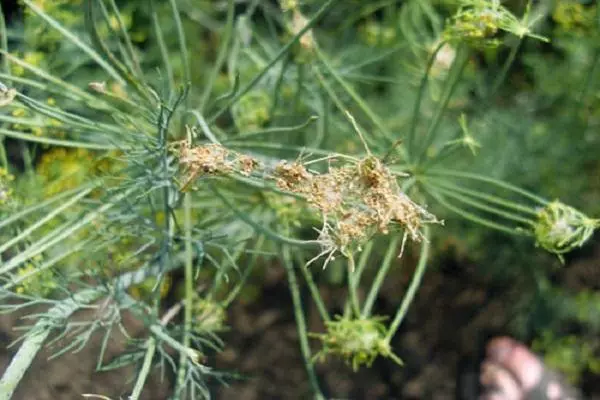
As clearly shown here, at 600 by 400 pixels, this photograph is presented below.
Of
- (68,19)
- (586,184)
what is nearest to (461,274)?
(586,184)

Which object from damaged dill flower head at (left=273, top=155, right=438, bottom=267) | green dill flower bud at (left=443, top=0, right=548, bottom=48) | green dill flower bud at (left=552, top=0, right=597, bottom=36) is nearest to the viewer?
damaged dill flower head at (left=273, top=155, right=438, bottom=267)

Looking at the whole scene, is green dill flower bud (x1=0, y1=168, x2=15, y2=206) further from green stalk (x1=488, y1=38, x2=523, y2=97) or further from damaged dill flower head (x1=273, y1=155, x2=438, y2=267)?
green stalk (x1=488, y1=38, x2=523, y2=97)

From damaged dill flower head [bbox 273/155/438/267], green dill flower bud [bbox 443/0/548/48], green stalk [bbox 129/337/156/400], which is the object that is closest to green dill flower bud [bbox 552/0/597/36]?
green dill flower bud [bbox 443/0/548/48]

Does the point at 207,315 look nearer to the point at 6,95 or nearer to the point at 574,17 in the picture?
the point at 6,95

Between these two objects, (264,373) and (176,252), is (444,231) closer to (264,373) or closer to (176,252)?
(264,373)

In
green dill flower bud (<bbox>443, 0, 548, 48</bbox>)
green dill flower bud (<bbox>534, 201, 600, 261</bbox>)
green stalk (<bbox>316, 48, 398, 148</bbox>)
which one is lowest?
green dill flower bud (<bbox>534, 201, 600, 261</bbox>)

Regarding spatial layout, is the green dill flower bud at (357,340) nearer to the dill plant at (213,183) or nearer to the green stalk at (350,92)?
the dill plant at (213,183)

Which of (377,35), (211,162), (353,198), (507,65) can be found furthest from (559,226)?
(377,35)

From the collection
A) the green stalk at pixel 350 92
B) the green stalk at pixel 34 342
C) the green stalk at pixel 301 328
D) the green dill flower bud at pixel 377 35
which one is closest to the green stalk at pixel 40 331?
the green stalk at pixel 34 342
